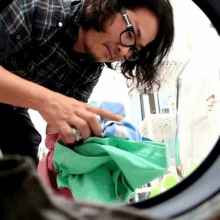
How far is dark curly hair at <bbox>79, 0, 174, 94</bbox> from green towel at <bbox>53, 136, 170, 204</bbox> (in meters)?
0.40

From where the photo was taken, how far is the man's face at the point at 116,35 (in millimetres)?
694

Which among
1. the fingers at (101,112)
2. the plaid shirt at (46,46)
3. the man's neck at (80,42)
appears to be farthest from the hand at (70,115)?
the man's neck at (80,42)

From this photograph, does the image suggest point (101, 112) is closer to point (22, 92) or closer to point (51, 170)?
point (22, 92)

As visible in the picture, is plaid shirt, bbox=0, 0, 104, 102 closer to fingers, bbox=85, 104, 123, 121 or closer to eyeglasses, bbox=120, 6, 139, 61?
eyeglasses, bbox=120, 6, 139, 61

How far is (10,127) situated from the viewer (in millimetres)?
789

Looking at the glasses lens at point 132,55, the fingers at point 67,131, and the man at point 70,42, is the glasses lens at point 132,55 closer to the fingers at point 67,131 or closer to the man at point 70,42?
the man at point 70,42

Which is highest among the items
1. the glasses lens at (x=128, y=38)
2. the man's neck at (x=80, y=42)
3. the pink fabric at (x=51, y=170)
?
the glasses lens at (x=128, y=38)

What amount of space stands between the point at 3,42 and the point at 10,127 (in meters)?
0.34

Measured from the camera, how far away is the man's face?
694mm

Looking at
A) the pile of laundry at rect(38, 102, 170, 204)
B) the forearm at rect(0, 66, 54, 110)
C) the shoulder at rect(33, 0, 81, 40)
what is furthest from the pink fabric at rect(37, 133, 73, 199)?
the shoulder at rect(33, 0, 81, 40)

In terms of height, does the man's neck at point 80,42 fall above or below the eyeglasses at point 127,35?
below

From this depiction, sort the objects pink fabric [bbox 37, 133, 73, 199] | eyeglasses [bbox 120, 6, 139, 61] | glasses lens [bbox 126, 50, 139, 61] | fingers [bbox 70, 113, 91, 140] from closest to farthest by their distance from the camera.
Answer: fingers [bbox 70, 113, 91, 140]
pink fabric [bbox 37, 133, 73, 199]
eyeglasses [bbox 120, 6, 139, 61]
glasses lens [bbox 126, 50, 139, 61]

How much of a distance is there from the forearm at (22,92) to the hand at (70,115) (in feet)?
0.06

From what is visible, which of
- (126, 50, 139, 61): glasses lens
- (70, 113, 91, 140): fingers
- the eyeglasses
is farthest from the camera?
(126, 50, 139, 61): glasses lens
